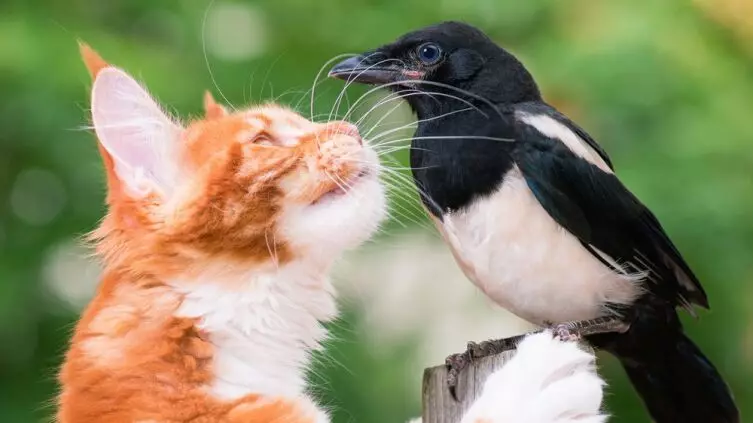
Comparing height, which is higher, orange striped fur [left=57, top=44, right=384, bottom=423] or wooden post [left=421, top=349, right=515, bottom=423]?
orange striped fur [left=57, top=44, right=384, bottom=423]

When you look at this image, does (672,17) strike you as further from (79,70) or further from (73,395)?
(73,395)

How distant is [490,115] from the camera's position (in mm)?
1184

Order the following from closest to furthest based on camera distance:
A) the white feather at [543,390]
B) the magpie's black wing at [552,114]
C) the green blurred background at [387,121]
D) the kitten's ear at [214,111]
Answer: the white feather at [543,390] < the kitten's ear at [214,111] < the magpie's black wing at [552,114] < the green blurred background at [387,121]

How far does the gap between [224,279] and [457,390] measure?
0.88ft

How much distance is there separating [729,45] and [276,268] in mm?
1410

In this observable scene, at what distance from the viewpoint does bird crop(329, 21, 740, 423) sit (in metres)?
1.12

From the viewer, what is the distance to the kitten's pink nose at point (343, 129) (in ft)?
3.20

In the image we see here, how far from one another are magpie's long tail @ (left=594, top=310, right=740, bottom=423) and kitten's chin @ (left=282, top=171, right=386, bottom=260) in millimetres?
406

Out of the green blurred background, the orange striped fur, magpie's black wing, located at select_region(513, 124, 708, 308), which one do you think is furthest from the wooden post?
the green blurred background

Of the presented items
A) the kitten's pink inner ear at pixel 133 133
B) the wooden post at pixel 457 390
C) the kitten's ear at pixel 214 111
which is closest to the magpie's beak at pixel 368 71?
the kitten's ear at pixel 214 111

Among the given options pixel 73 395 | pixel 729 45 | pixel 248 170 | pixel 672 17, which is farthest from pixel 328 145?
pixel 729 45

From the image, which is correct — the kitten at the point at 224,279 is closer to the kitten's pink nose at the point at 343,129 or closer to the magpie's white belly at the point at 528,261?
the kitten's pink nose at the point at 343,129

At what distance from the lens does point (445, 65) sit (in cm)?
122

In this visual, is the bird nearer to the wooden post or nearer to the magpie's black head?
the magpie's black head
